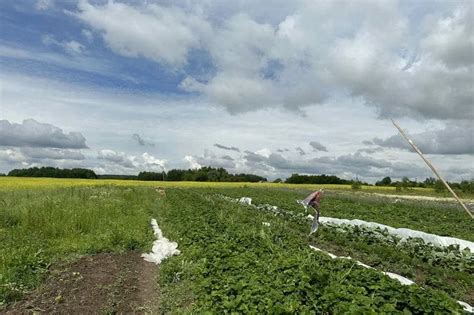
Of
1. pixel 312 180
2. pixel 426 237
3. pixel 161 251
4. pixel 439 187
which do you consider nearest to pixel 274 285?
pixel 161 251

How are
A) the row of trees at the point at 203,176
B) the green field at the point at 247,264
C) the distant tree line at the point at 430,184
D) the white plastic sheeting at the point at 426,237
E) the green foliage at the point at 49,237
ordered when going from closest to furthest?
the green field at the point at 247,264 < the green foliage at the point at 49,237 < the white plastic sheeting at the point at 426,237 < the distant tree line at the point at 430,184 < the row of trees at the point at 203,176

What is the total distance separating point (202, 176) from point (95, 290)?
71173 millimetres

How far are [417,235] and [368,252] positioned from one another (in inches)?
98.4

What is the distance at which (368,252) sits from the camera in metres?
10.1

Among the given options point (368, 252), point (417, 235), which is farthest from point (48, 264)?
point (417, 235)

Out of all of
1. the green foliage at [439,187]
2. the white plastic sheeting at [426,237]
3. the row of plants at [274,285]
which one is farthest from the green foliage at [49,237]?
the green foliage at [439,187]

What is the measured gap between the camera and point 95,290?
22.0 ft

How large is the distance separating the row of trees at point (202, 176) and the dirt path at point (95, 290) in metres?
68.0

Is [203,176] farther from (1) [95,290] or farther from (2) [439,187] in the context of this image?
(1) [95,290]

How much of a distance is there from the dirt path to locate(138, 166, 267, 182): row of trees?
68.0m

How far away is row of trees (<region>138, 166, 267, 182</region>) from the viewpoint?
76.9 metres

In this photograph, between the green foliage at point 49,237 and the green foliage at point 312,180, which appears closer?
the green foliage at point 49,237

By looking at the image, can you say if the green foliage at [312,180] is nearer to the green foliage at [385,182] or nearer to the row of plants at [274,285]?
the green foliage at [385,182]

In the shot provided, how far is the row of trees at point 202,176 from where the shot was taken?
76875mm
